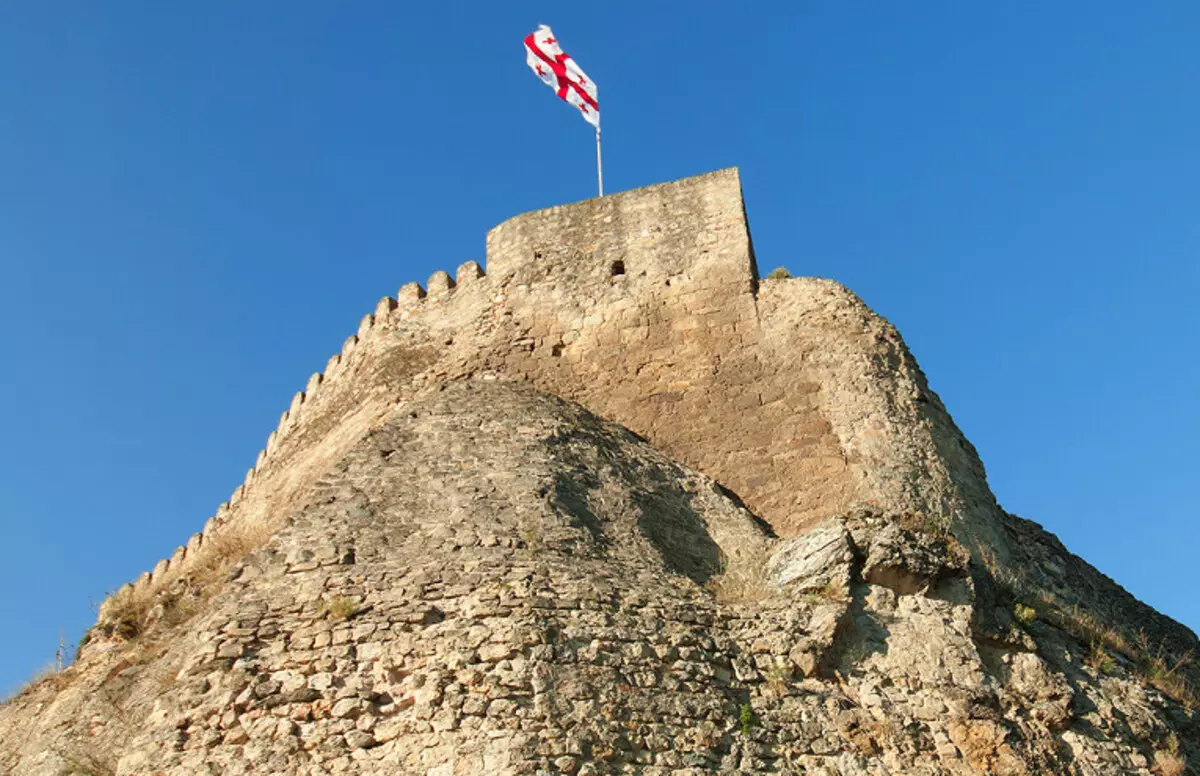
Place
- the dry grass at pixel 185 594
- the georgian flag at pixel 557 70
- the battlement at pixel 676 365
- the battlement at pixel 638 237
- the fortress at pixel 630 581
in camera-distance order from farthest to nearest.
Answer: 1. the georgian flag at pixel 557 70
2. the battlement at pixel 638 237
3. the battlement at pixel 676 365
4. the dry grass at pixel 185 594
5. the fortress at pixel 630 581

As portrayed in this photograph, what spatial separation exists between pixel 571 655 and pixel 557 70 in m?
12.5

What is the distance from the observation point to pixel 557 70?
1969 centimetres

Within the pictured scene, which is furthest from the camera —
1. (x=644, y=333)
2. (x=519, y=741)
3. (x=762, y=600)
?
(x=644, y=333)

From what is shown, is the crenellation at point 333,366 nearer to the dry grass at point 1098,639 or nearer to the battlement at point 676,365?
the battlement at point 676,365

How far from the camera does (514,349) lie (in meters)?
15.7

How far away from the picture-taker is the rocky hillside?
8.93 m

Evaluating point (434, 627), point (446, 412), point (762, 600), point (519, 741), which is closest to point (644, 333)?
point (446, 412)

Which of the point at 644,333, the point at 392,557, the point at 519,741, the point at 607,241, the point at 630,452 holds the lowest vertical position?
the point at 519,741

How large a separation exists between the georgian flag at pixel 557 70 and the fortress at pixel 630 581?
12.4 feet

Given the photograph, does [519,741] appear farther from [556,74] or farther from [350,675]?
[556,74]

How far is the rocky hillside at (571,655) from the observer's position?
29.3 ft

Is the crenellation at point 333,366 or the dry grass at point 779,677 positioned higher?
the crenellation at point 333,366

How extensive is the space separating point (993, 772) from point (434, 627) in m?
4.38

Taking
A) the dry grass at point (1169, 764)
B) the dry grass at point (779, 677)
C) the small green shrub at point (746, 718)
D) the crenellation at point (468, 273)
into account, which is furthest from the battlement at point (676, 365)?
the small green shrub at point (746, 718)
